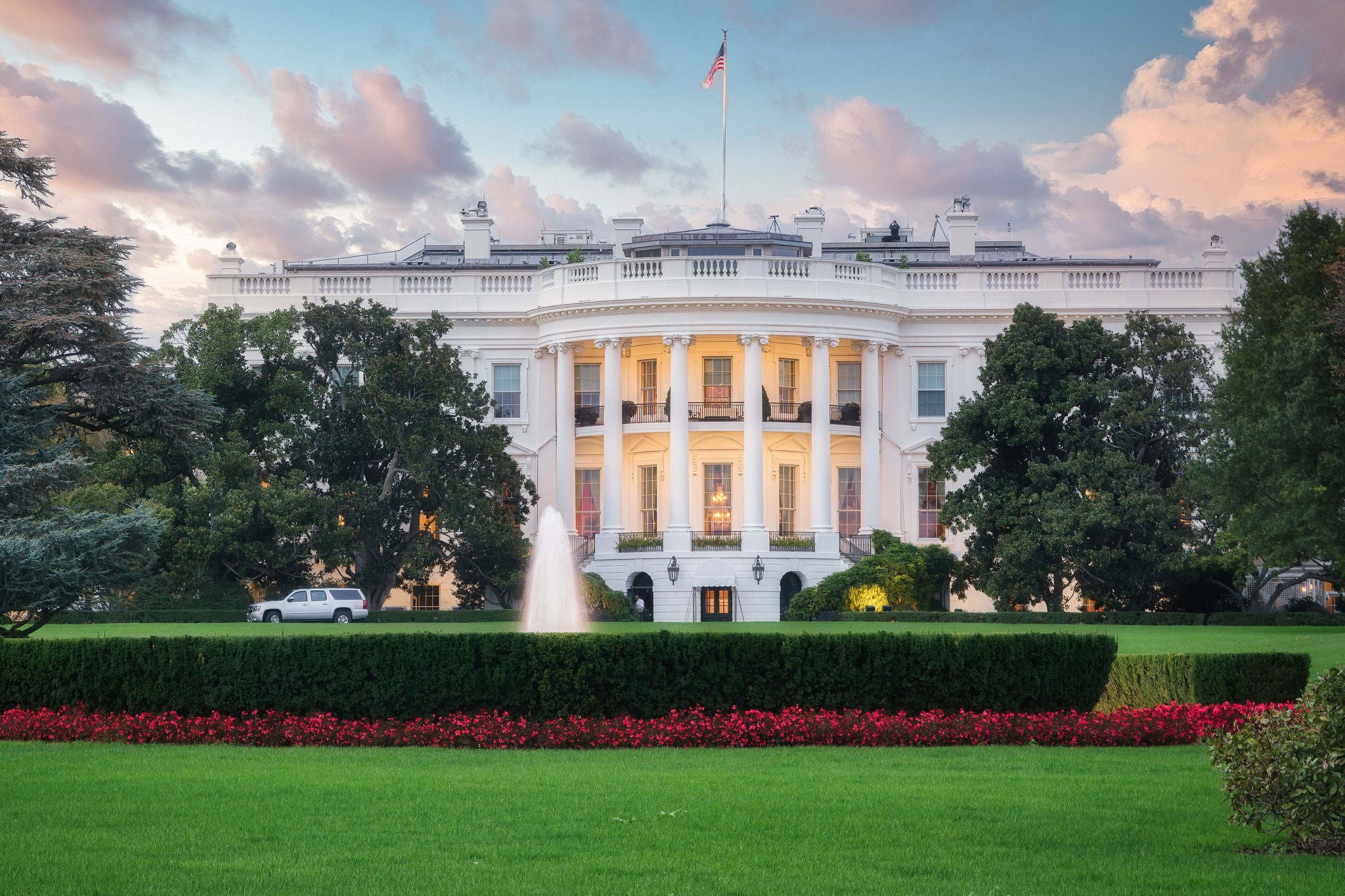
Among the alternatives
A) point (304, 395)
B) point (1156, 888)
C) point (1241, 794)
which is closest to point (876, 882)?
point (1156, 888)

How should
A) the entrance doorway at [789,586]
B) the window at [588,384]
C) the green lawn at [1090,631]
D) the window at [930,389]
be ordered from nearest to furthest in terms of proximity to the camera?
the green lawn at [1090,631] → the entrance doorway at [789,586] → the window at [930,389] → the window at [588,384]

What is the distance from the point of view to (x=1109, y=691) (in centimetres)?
1898

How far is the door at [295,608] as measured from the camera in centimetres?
4428

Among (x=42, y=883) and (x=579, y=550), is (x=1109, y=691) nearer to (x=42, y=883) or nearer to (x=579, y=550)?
(x=42, y=883)

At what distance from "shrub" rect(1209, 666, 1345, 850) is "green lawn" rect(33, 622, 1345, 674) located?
7.76 meters

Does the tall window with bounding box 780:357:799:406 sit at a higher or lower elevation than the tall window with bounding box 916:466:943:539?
higher

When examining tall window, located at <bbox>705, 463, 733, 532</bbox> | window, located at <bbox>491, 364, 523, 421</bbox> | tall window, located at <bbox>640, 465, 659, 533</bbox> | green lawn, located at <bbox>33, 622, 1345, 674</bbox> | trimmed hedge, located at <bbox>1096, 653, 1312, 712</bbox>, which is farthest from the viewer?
window, located at <bbox>491, 364, 523, 421</bbox>

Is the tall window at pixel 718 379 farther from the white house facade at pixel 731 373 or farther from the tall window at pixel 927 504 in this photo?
the tall window at pixel 927 504

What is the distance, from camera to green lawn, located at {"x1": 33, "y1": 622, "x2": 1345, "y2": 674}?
24281mm

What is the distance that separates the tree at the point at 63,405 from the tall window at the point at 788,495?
103 ft

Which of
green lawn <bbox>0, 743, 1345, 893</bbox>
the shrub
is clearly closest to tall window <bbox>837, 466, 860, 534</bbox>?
green lawn <bbox>0, 743, 1345, 893</bbox>

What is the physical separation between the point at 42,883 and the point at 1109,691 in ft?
44.1

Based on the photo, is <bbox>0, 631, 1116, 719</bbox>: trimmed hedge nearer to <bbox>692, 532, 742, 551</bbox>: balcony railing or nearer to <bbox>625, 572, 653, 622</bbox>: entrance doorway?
<bbox>692, 532, 742, 551</bbox>: balcony railing

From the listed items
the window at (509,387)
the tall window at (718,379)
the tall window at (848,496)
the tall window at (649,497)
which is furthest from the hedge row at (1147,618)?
the window at (509,387)
